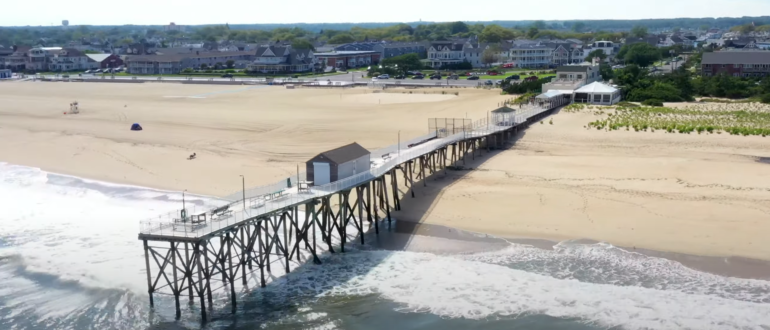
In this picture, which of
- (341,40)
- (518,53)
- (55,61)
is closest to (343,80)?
(518,53)

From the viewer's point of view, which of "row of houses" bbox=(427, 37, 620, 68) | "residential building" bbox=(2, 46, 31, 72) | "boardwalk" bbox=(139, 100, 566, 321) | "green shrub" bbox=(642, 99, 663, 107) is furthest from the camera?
"residential building" bbox=(2, 46, 31, 72)

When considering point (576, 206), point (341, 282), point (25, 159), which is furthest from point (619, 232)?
point (25, 159)

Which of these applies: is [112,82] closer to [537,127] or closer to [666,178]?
[537,127]

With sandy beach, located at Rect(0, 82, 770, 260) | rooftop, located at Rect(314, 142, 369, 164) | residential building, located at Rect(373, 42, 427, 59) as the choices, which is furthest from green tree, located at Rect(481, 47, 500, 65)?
rooftop, located at Rect(314, 142, 369, 164)

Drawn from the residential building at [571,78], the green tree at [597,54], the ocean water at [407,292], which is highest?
the green tree at [597,54]

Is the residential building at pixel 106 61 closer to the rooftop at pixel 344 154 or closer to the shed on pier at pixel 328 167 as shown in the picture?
the rooftop at pixel 344 154

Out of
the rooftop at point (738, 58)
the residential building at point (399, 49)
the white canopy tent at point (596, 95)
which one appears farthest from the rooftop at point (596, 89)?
the residential building at point (399, 49)

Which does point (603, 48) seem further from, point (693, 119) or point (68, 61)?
point (68, 61)

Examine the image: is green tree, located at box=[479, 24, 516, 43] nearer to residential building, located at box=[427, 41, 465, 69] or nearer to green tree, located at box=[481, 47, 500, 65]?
green tree, located at box=[481, 47, 500, 65]
